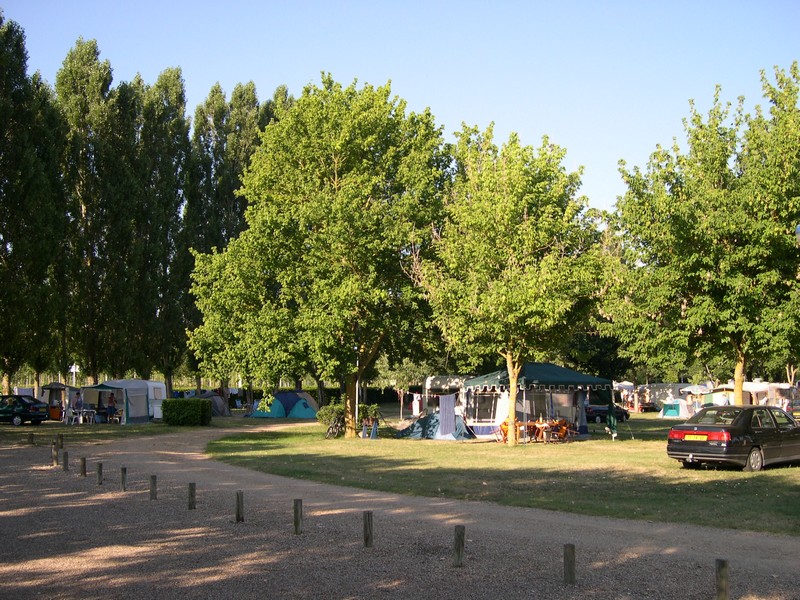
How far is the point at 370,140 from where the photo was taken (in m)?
30.0

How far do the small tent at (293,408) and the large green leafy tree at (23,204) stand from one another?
62.3 feet

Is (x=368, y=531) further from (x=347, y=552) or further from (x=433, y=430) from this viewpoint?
(x=433, y=430)

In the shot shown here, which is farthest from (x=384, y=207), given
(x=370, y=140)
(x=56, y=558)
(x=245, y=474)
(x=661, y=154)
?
(x=56, y=558)

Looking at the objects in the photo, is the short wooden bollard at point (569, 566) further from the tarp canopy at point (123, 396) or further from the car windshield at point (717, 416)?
the tarp canopy at point (123, 396)

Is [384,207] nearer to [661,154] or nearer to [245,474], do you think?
[661,154]

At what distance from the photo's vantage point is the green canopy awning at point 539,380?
30000 millimetres

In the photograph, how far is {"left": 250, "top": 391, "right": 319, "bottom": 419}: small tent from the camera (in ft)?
177

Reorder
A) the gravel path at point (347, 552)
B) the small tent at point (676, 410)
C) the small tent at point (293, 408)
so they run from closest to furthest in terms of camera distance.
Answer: the gravel path at point (347, 552)
the small tent at point (676, 410)
the small tent at point (293, 408)

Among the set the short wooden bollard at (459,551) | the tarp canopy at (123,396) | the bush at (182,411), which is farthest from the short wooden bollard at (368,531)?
the tarp canopy at (123,396)

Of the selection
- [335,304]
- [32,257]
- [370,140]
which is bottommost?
[335,304]

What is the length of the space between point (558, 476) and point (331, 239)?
45.1 ft

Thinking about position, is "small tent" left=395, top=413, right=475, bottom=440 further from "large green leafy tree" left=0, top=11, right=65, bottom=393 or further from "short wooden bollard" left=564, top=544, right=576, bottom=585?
"short wooden bollard" left=564, top=544, right=576, bottom=585

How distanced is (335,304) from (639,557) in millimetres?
19970

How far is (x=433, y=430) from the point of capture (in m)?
31.7
